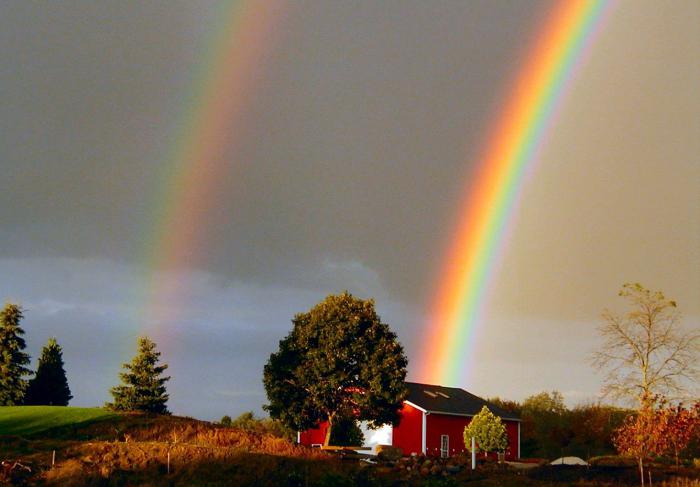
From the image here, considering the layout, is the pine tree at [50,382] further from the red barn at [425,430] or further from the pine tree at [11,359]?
the red barn at [425,430]

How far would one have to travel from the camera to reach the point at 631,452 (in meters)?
30.2

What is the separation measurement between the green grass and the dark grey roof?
62.3 ft

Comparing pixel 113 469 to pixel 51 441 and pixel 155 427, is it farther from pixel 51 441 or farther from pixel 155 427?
pixel 155 427

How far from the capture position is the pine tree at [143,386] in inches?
2229

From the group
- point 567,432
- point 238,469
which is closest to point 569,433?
point 567,432

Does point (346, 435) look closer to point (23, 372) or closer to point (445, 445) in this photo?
point (445, 445)

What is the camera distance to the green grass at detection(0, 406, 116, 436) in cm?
4019

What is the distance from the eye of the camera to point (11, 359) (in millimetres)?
58781

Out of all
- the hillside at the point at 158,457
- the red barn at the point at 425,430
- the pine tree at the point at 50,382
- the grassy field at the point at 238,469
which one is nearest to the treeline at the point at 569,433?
the red barn at the point at 425,430

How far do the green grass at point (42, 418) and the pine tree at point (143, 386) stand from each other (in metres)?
11.3

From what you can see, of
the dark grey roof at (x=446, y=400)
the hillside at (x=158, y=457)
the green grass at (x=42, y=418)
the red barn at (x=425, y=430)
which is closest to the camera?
the hillside at (x=158, y=457)

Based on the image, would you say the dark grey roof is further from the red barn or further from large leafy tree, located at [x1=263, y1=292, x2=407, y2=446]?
large leafy tree, located at [x1=263, y1=292, x2=407, y2=446]

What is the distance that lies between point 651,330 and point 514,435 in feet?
91.4

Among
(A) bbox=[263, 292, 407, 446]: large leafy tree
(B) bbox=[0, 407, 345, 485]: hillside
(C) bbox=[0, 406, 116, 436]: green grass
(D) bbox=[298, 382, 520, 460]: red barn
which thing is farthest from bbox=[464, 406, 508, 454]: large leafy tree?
(C) bbox=[0, 406, 116, 436]: green grass
